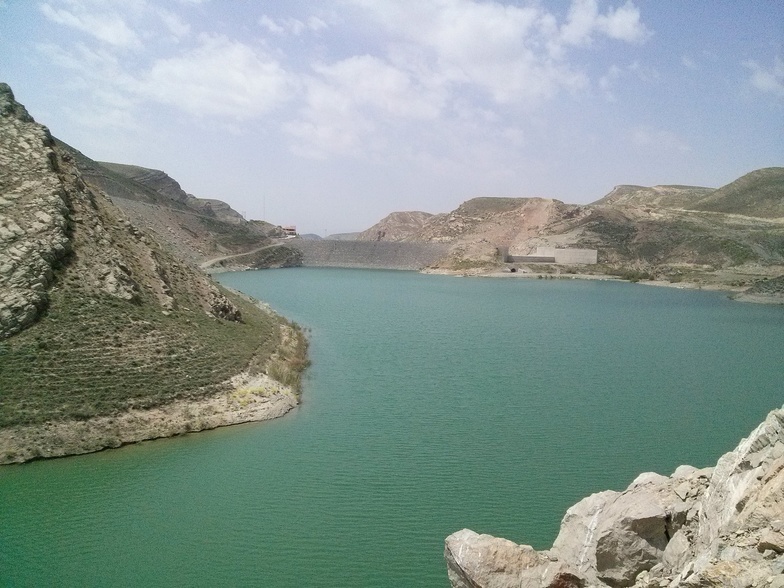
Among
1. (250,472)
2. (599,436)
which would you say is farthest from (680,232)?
(250,472)

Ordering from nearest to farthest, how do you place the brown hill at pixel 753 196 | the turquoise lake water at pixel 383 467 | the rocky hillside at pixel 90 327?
the turquoise lake water at pixel 383 467
the rocky hillside at pixel 90 327
the brown hill at pixel 753 196

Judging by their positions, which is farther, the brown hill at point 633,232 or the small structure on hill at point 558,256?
the small structure on hill at point 558,256

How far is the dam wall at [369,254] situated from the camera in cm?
11281

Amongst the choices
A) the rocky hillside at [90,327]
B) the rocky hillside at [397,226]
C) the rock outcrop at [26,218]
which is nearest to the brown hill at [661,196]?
the rocky hillside at [397,226]

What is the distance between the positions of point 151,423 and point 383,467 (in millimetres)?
7217

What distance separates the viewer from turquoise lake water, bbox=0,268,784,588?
11.5 metres

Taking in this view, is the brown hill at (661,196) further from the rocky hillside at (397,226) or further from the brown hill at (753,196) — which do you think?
the rocky hillside at (397,226)

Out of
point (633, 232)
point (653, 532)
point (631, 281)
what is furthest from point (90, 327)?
point (633, 232)

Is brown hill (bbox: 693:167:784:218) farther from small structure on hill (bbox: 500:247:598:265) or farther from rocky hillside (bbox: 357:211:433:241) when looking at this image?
rocky hillside (bbox: 357:211:433:241)

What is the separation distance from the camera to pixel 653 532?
7871 millimetres

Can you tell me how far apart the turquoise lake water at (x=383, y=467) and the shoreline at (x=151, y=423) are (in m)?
0.39

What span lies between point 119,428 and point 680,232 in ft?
322

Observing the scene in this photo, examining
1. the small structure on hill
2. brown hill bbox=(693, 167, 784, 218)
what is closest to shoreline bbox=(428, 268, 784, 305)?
the small structure on hill

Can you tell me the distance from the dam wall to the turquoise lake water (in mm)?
79648
